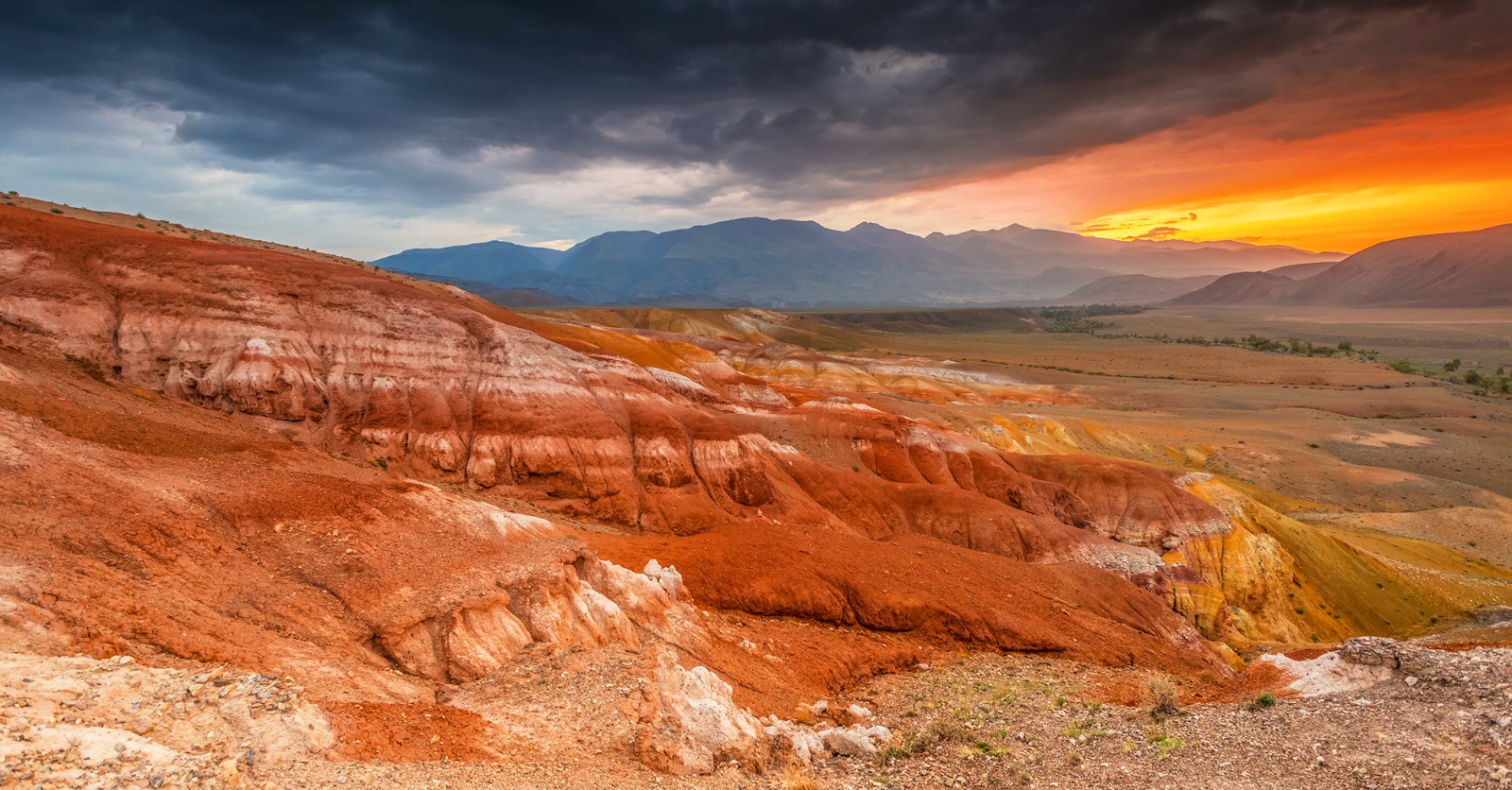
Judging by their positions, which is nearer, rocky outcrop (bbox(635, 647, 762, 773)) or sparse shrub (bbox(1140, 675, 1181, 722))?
rocky outcrop (bbox(635, 647, 762, 773))

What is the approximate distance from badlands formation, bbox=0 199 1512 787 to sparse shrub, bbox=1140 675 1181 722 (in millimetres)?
548

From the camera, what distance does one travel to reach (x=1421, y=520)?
5112 cm

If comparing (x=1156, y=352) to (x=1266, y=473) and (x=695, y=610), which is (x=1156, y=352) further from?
(x=695, y=610)

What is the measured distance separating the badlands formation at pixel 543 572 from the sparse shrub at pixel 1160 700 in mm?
548

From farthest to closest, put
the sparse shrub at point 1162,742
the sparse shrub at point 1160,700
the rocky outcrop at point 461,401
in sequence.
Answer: the rocky outcrop at point 461,401, the sparse shrub at point 1160,700, the sparse shrub at point 1162,742

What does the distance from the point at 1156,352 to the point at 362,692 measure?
196 meters

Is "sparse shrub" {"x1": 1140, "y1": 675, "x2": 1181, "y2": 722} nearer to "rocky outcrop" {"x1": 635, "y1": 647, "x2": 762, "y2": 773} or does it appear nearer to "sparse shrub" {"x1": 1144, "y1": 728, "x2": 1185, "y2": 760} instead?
"sparse shrub" {"x1": 1144, "y1": 728, "x2": 1185, "y2": 760}

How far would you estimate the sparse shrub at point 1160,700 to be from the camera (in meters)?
16.0

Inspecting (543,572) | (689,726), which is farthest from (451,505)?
(689,726)

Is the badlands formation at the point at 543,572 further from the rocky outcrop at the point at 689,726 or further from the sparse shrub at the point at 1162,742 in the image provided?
the sparse shrub at the point at 1162,742

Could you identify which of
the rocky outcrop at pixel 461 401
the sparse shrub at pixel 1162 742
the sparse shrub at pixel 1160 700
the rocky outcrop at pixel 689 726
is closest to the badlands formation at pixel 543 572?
the rocky outcrop at pixel 689 726

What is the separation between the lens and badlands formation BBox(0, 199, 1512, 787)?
1162cm

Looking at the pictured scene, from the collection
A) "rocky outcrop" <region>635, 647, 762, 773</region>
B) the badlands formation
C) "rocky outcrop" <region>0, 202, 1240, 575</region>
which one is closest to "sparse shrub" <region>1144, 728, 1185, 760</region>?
the badlands formation

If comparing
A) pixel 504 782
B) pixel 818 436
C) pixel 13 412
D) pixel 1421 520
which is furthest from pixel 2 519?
pixel 1421 520
